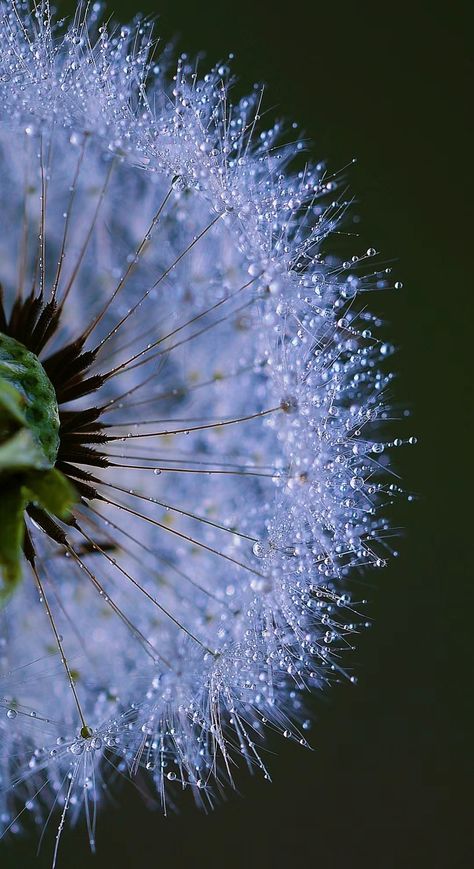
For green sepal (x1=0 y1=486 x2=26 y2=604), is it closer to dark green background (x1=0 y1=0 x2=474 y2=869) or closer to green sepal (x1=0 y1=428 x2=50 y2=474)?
green sepal (x1=0 y1=428 x2=50 y2=474)

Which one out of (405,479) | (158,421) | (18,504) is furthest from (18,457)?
(405,479)

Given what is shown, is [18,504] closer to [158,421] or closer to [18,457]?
[18,457]

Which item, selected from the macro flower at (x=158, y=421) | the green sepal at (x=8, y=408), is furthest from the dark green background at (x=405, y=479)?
the green sepal at (x=8, y=408)

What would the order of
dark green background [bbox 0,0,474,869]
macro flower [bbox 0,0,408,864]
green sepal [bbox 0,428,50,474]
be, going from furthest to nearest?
dark green background [bbox 0,0,474,869], macro flower [bbox 0,0,408,864], green sepal [bbox 0,428,50,474]

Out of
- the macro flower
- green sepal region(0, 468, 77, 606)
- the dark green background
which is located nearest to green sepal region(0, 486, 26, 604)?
green sepal region(0, 468, 77, 606)

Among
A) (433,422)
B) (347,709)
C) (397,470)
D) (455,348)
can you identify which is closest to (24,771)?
(347,709)

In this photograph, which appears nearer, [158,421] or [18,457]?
[18,457]
